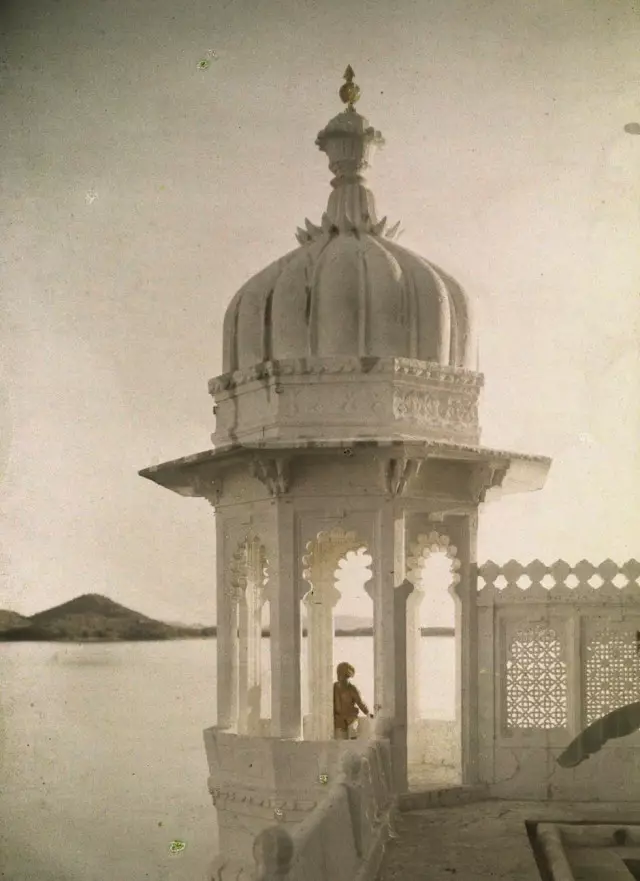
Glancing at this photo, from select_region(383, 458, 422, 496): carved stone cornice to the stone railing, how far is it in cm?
174

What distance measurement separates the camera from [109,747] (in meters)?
19.3

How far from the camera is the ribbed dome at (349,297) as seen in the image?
9000 mm

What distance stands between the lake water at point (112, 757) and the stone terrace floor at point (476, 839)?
8574 millimetres

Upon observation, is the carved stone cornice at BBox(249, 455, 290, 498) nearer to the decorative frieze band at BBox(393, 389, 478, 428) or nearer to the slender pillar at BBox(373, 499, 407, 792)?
the slender pillar at BBox(373, 499, 407, 792)

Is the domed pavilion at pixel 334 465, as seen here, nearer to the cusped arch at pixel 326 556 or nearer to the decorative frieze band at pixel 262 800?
the decorative frieze band at pixel 262 800

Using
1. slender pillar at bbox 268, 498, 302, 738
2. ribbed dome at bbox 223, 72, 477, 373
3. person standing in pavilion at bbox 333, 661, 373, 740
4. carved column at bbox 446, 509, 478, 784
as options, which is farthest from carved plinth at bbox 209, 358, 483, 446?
person standing in pavilion at bbox 333, 661, 373, 740

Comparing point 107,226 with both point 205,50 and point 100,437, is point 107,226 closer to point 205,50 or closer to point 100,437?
point 100,437

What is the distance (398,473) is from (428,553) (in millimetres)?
1678

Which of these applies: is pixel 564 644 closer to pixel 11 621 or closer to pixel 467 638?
pixel 467 638

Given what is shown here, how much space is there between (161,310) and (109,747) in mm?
8369

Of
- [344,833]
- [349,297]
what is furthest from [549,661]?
[344,833]

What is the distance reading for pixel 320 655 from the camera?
10.1m

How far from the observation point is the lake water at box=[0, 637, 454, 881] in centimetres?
1736

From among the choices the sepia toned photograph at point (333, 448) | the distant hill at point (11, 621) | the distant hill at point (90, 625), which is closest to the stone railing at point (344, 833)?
the sepia toned photograph at point (333, 448)
